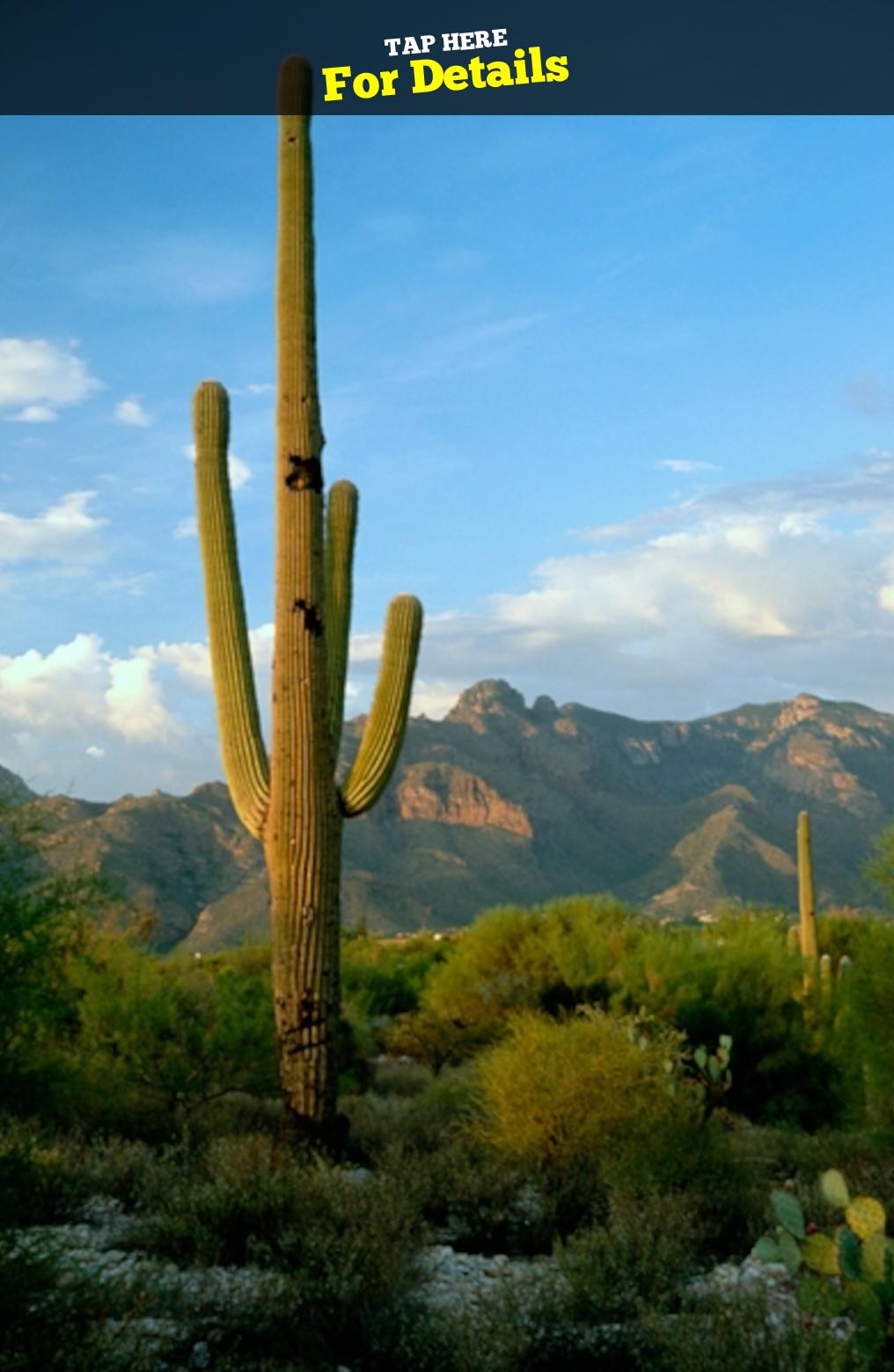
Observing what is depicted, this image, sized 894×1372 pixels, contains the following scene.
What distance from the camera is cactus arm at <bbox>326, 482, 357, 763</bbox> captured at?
37.8 feet

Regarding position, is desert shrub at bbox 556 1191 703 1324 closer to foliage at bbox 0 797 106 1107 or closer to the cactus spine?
foliage at bbox 0 797 106 1107

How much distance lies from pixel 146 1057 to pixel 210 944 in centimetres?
4289

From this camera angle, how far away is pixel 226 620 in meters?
11.9

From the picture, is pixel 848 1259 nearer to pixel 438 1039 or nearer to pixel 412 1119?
pixel 412 1119

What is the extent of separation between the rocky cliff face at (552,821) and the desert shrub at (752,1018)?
746 centimetres

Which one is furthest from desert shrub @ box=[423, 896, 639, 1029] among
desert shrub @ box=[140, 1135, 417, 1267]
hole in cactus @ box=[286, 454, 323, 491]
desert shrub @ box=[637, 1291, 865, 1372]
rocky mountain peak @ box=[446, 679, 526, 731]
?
rocky mountain peak @ box=[446, 679, 526, 731]

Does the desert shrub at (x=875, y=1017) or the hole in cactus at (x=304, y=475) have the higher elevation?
the hole in cactus at (x=304, y=475)

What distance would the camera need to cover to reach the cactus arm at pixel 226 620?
11.3 m

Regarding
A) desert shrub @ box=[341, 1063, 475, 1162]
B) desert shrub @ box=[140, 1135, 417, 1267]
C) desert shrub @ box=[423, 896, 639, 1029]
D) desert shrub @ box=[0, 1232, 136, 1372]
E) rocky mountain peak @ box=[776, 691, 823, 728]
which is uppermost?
rocky mountain peak @ box=[776, 691, 823, 728]

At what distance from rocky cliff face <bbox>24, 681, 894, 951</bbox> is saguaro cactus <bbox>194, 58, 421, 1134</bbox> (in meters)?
9.76

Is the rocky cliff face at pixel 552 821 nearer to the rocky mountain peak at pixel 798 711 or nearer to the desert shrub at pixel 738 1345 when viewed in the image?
the rocky mountain peak at pixel 798 711

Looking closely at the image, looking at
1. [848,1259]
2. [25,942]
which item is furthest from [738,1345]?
[25,942]

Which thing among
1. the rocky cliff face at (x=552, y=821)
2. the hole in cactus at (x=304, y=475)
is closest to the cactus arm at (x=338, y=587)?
the hole in cactus at (x=304, y=475)

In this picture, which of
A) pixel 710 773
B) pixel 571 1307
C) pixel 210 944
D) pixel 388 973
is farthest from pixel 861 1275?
pixel 710 773
